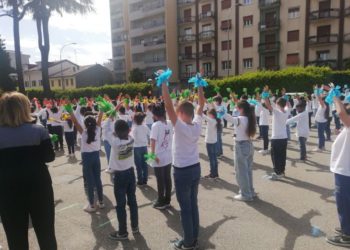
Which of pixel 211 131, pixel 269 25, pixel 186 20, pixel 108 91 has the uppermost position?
pixel 186 20

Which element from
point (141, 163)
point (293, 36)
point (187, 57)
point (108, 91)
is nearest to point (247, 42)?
point (293, 36)

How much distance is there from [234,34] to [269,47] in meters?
5.48

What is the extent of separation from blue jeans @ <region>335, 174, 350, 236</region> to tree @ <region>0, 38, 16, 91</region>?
31347mm

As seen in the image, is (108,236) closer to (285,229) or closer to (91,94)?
(285,229)

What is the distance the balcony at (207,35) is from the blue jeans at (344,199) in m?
42.5

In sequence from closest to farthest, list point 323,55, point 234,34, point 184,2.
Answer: point 323,55
point 234,34
point 184,2

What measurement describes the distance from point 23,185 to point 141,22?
55623 mm

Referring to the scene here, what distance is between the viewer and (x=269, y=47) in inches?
1559

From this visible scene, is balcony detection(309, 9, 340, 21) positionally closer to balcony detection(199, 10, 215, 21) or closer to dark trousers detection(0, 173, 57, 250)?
balcony detection(199, 10, 215, 21)

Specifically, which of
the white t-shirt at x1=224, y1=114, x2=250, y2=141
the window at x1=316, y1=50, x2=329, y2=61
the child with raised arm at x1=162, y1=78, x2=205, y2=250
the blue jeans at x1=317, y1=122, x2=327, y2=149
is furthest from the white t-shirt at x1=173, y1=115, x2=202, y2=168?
the window at x1=316, y1=50, x2=329, y2=61

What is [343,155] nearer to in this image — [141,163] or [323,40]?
[141,163]

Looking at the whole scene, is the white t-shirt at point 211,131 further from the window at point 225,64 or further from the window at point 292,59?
the window at point 225,64

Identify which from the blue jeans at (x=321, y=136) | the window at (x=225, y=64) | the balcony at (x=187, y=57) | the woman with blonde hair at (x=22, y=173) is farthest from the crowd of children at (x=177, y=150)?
the balcony at (x=187, y=57)

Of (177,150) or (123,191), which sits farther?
(123,191)
